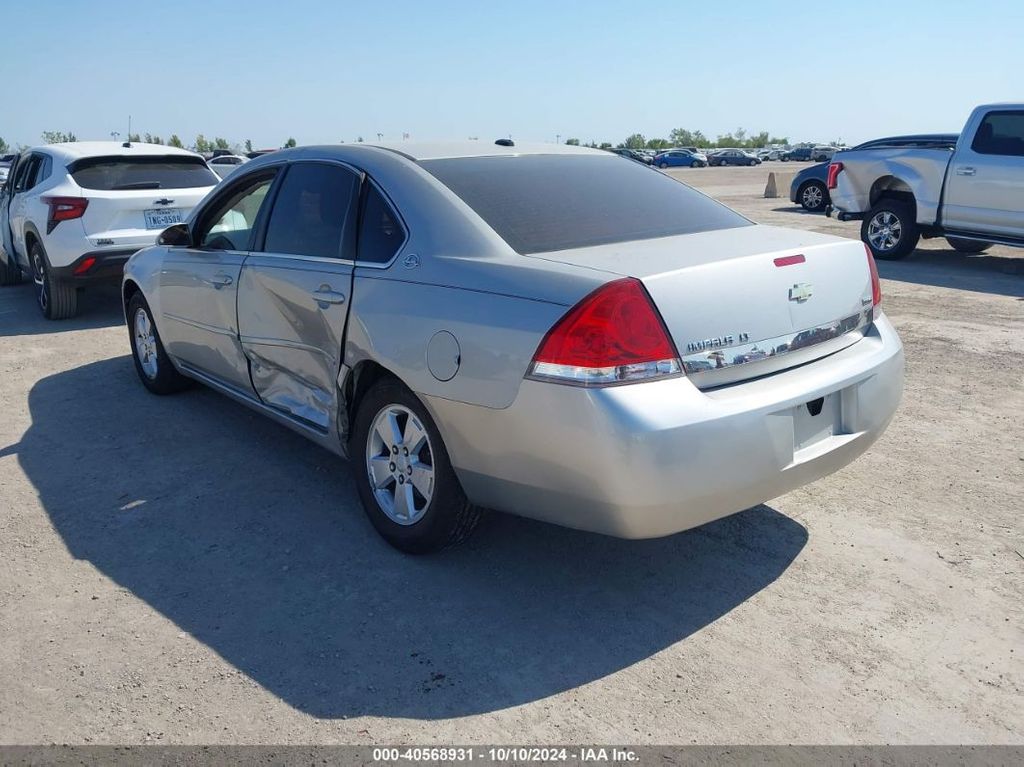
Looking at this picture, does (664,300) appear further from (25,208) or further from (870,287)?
(25,208)

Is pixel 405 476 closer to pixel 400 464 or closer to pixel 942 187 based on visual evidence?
pixel 400 464

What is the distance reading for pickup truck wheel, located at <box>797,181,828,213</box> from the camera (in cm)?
2002

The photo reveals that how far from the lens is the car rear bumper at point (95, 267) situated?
851 cm

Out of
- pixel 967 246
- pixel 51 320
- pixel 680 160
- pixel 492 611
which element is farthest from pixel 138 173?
pixel 680 160

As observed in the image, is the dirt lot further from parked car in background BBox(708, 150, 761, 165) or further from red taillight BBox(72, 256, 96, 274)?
parked car in background BBox(708, 150, 761, 165)

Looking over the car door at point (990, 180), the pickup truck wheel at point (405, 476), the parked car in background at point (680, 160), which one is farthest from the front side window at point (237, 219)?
the parked car in background at point (680, 160)

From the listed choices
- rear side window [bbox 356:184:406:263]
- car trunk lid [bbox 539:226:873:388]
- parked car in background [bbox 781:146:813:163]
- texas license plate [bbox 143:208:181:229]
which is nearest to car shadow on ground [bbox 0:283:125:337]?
texas license plate [bbox 143:208:181:229]

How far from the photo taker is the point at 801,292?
343cm

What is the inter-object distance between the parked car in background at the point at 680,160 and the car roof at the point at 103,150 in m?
59.1

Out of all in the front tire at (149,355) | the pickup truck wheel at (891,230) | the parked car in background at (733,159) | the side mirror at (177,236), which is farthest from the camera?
the parked car in background at (733,159)

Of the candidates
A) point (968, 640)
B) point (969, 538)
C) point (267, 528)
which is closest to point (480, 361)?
point (267, 528)

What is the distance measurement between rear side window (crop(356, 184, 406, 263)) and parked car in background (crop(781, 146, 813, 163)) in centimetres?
7503

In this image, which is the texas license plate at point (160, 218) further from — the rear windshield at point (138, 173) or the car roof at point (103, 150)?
the car roof at point (103, 150)

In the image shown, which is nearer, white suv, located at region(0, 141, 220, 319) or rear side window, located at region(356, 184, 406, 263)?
rear side window, located at region(356, 184, 406, 263)
